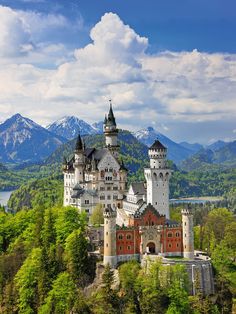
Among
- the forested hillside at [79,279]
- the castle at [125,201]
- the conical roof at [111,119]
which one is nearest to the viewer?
the forested hillside at [79,279]

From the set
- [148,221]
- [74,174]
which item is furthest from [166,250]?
[74,174]

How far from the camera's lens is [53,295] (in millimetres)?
83250

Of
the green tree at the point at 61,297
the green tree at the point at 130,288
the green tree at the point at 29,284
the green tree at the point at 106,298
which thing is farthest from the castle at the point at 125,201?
the green tree at the point at 29,284

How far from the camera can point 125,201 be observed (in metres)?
116

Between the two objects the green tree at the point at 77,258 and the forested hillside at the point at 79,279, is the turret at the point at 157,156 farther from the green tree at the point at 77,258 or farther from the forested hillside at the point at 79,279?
the green tree at the point at 77,258

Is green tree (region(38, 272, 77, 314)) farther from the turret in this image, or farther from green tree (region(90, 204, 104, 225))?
the turret

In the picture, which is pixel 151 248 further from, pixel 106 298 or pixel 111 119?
pixel 111 119

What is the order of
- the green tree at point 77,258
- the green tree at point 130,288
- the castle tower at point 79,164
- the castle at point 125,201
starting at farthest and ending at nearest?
the castle tower at point 79,164
the castle at point 125,201
the green tree at point 77,258
the green tree at point 130,288

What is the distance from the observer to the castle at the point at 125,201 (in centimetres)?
9075

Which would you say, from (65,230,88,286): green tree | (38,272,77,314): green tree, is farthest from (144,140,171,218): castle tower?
(38,272,77,314): green tree

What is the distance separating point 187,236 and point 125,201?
27.5 meters

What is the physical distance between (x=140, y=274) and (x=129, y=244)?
285 inches

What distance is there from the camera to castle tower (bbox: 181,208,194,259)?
90.9m

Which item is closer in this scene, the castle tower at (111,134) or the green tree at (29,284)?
the green tree at (29,284)
